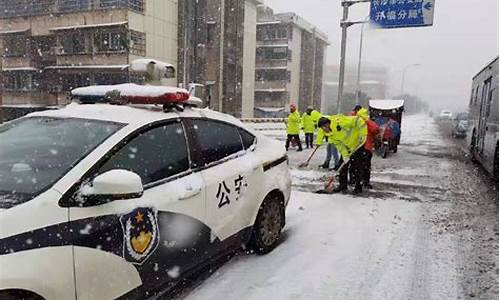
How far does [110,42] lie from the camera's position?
27.9 meters

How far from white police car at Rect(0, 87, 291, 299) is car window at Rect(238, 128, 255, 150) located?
0.17 feet

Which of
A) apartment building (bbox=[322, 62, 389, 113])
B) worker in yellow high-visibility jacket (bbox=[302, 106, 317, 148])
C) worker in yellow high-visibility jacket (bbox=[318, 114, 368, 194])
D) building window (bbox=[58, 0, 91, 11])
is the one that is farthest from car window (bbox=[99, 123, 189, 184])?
apartment building (bbox=[322, 62, 389, 113])

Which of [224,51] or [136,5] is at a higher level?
[136,5]

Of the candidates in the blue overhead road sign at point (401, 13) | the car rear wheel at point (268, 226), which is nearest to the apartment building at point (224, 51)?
the blue overhead road sign at point (401, 13)

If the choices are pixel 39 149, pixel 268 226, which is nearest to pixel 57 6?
pixel 268 226

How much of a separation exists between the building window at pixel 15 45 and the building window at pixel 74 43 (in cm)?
460

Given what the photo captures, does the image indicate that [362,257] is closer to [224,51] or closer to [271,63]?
[224,51]

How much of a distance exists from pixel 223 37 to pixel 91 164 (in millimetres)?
34248

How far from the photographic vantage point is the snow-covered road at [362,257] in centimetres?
358

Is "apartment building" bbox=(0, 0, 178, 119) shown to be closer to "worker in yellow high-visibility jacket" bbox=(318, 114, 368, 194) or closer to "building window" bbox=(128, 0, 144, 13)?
"building window" bbox=(128, 0, 144, 13)

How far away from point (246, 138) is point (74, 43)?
95.2ft

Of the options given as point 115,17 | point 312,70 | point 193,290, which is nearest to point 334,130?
point 193,290

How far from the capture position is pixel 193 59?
31.5 m

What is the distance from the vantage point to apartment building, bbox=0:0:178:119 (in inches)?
1081
